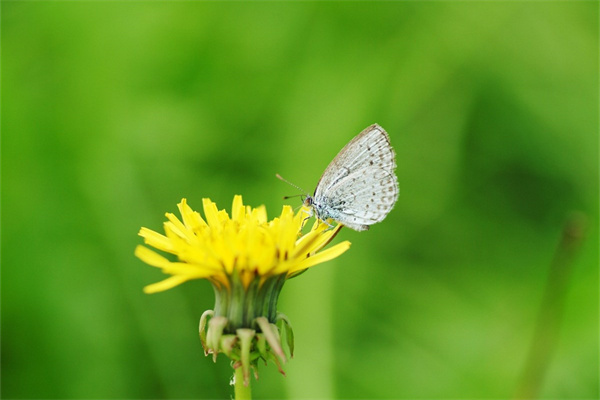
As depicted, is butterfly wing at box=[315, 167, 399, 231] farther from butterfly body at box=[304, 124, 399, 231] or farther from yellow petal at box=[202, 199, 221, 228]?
yellow petal at box=[202, 199, 221, 228]

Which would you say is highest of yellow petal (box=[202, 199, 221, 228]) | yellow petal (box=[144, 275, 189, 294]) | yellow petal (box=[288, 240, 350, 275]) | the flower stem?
yellow petal (box=[202, 199, 221, 228])

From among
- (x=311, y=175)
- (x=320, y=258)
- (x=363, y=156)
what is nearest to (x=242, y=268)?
(x=320, y=258)

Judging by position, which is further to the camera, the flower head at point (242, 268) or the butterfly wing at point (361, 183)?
the butterfly wing at point (361, 183)

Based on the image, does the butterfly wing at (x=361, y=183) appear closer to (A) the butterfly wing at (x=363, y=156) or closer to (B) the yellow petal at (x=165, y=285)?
(A) the butterfly wing at (x=363, y=156)

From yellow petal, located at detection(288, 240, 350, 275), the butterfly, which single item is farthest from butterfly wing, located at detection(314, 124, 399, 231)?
yellow petal, located at detection(288, 240, 350, 275)

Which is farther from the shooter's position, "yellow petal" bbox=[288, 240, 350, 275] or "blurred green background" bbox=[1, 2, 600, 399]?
"blurred green background" bbox=[1, 2, 600, 399]

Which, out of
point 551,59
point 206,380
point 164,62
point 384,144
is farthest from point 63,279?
point 551,59

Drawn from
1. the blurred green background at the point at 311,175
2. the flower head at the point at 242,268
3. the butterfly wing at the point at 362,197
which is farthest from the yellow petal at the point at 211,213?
the blurred green background at the point at 311,175
